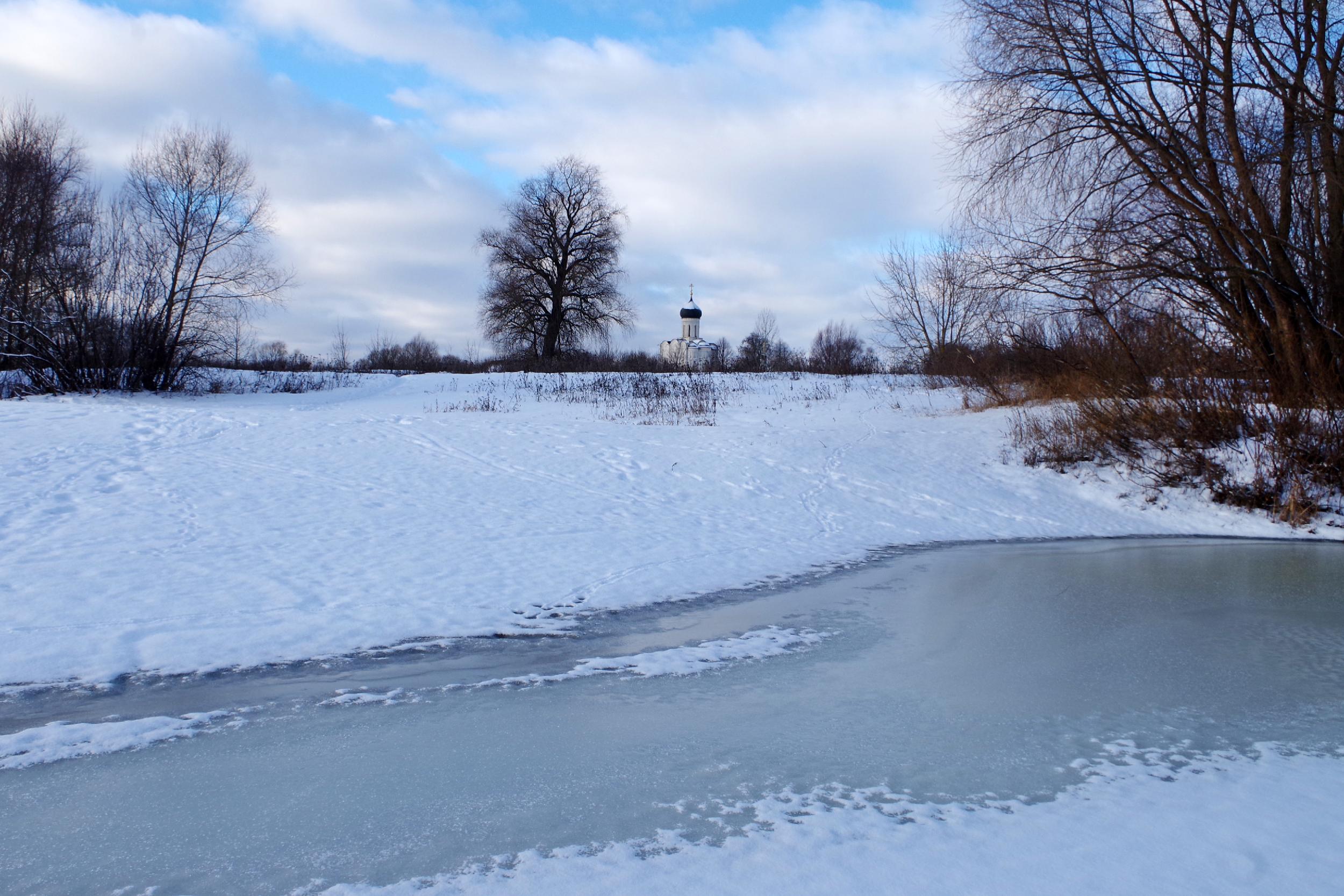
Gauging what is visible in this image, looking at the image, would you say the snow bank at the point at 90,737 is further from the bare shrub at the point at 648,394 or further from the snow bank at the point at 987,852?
the bare shrub at the point at 648,394

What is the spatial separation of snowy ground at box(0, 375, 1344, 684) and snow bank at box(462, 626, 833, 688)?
3.72 feet

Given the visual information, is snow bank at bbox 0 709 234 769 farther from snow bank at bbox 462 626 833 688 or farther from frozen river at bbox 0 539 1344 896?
snow bank at bbox 462 626 833 688

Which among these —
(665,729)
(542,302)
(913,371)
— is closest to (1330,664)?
(665,729)

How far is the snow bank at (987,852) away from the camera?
306cm

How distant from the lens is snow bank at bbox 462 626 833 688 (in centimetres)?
555

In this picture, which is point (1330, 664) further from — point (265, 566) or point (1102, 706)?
point (265, 566)

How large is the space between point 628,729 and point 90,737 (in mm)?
2746

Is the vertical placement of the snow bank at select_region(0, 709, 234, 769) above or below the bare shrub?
below

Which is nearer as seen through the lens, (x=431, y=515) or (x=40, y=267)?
(x=431, y=515)

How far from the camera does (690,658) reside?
5.97 meters

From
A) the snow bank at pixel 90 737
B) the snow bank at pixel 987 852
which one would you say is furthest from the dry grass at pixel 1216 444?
the snow bank at pixel 90 737

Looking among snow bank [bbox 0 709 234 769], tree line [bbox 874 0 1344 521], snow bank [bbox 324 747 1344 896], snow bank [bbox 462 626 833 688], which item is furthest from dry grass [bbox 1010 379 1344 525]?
snow bank [bbox 0 709 234 769]

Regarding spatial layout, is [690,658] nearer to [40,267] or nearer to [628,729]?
[628,729]

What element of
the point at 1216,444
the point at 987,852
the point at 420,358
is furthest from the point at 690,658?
the point at 420,358
